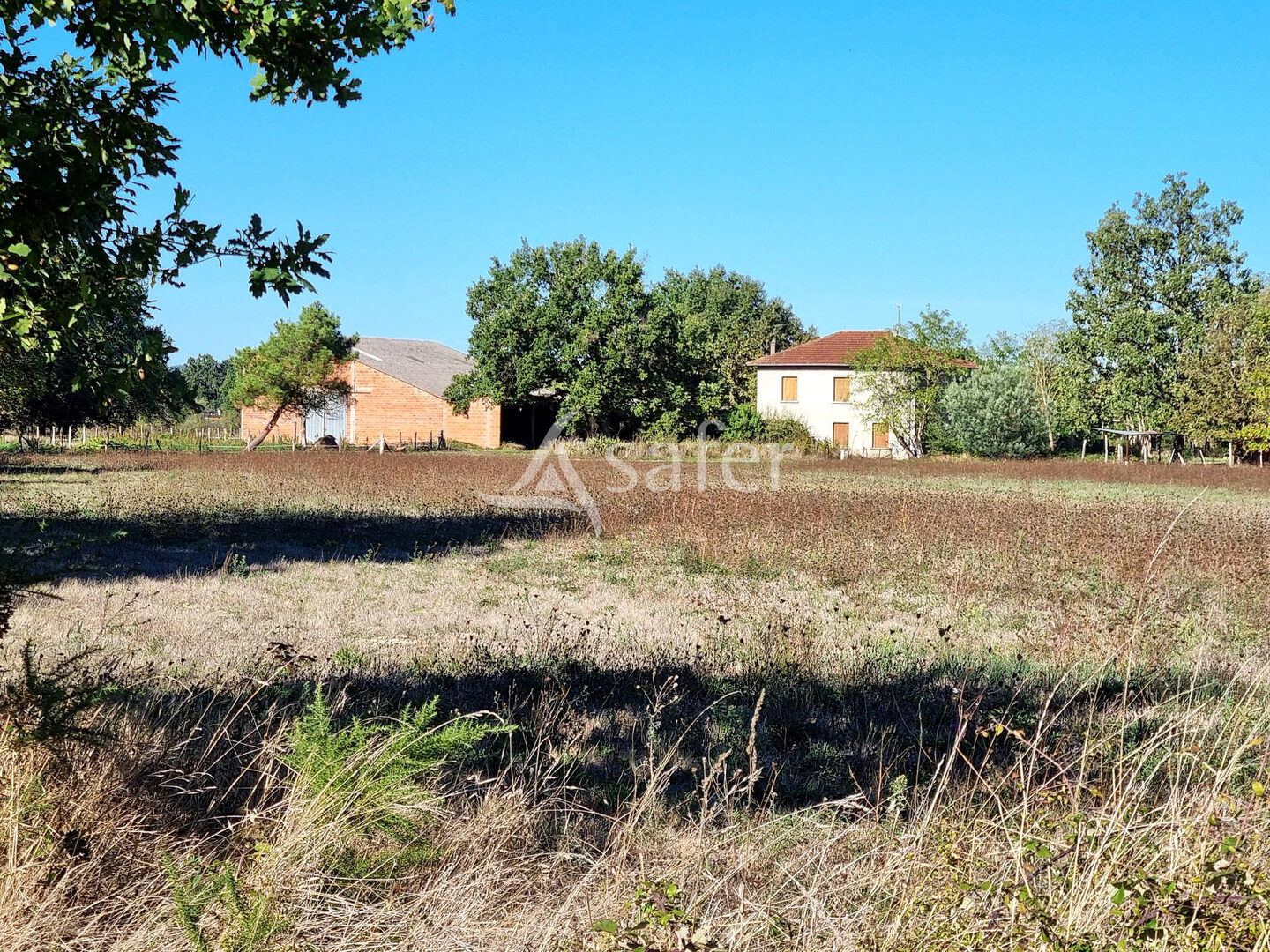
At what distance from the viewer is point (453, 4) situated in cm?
413

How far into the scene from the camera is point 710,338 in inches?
3049

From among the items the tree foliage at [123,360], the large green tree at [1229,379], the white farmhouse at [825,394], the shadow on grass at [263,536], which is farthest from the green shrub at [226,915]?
the white farmhouse at [825,394]

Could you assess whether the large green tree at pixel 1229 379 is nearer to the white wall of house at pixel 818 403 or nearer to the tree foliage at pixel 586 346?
the white wall of house at pixel 818 403

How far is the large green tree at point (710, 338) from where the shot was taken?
50.1 m

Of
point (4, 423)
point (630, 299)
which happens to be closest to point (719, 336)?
point (630, 299)

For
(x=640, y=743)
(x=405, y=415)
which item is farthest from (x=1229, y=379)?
(x=640, y=743)

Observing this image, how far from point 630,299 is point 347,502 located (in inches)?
1308

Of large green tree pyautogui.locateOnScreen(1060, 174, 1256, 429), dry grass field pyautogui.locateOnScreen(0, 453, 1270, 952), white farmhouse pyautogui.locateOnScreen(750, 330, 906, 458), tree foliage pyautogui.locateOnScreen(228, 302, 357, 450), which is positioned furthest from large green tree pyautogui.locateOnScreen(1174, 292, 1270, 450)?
tree foliage pyautogui.locateOnScreen(228, 302, 357, 450)

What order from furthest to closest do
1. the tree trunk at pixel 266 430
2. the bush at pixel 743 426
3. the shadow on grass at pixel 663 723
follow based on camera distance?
1. the bush at pixel 743 426
2. the tree trunk at pixel 266 430
3. the shadow on grass at pixel 663 723

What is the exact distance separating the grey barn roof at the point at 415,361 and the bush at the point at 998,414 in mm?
28109

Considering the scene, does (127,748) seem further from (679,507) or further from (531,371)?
(531,371)

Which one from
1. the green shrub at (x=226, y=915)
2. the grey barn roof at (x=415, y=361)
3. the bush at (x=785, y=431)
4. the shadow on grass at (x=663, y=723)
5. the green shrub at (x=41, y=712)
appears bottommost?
the shadow on grass at (x=663, y=723)

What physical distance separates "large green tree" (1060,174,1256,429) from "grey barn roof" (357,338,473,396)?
1498 inches

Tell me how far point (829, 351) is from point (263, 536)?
48.3 metres
